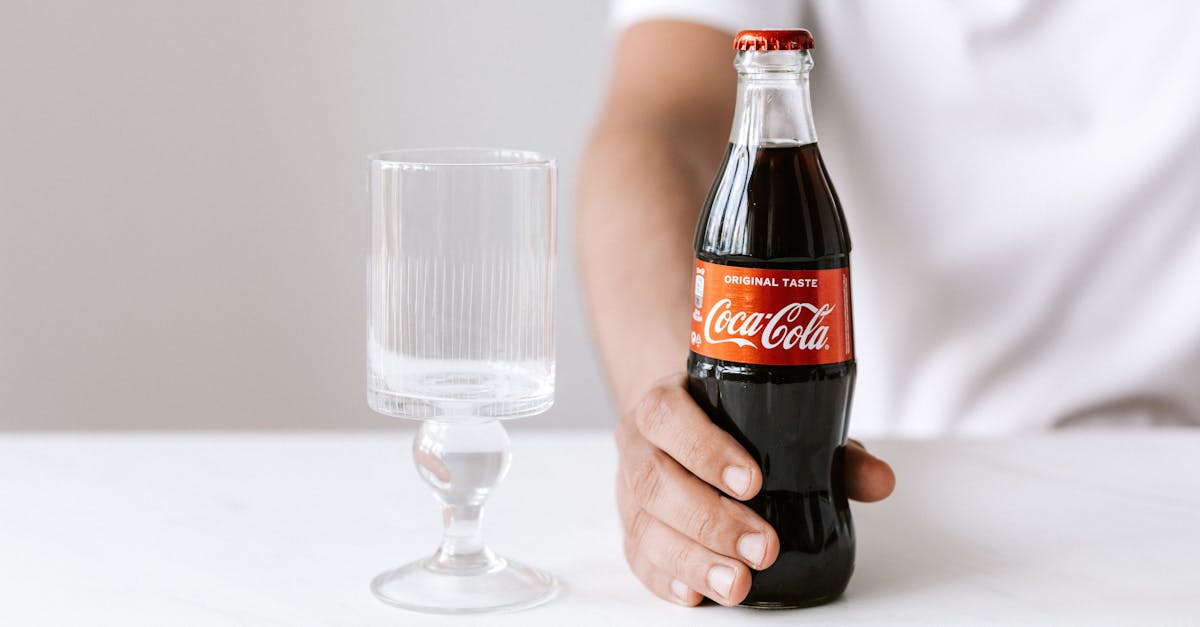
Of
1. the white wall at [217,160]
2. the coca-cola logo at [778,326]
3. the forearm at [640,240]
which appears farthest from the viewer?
the white wall at [217,160]

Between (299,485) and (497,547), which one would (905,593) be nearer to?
(497,547)

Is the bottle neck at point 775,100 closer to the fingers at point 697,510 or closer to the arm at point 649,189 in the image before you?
the fingers at point 697,510

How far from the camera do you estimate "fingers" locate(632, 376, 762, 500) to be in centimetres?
66

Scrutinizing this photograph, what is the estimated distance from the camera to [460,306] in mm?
674

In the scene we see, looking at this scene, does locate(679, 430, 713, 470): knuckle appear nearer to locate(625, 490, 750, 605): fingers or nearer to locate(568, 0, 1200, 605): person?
locate(625, 490, 750, 605): fingers

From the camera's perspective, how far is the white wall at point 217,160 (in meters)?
2.22

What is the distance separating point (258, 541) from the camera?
79 centimetres

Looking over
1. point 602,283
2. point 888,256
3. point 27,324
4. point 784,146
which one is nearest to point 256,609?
point 784,146

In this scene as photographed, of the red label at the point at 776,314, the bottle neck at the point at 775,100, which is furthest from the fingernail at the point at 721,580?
the bottle neck at the point at 775,100

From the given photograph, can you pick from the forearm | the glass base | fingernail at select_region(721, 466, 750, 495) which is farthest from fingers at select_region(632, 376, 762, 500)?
the forearm

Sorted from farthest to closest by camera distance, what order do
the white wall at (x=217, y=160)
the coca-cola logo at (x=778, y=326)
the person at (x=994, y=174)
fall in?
the white wall at (x=217, y=160) < the person at (x=994, y=174) < the coca-cola logo at (x=778, y=326)

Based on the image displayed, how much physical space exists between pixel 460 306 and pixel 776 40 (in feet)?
0.65

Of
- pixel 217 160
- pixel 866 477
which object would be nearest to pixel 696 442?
pixel 866 477

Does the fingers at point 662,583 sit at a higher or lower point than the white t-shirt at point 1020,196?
lower
